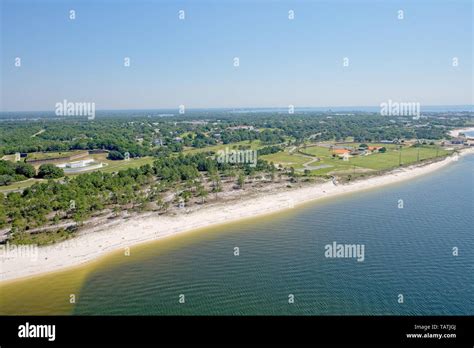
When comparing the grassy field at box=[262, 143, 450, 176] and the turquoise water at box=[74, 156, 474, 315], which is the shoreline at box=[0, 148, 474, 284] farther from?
the grassy field at box=[262, 143, 450, 176]

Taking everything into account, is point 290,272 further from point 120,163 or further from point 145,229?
point 120,163

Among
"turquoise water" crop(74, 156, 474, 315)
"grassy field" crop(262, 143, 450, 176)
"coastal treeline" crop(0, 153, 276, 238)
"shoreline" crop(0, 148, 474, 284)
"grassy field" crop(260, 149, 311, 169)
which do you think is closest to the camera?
"turquoise water" crop(74, 156, 474, 315)

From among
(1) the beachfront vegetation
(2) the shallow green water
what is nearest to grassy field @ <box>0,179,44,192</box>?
(1) the beachfront vegetation

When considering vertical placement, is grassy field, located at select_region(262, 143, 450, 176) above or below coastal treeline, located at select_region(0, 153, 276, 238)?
above

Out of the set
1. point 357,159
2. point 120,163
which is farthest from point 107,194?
point 357,159

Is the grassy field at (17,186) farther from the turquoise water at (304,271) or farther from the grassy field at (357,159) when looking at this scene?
the grassy field at (357,159)

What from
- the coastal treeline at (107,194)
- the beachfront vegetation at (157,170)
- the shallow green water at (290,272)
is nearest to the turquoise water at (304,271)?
the shallow green water at (290,272)
